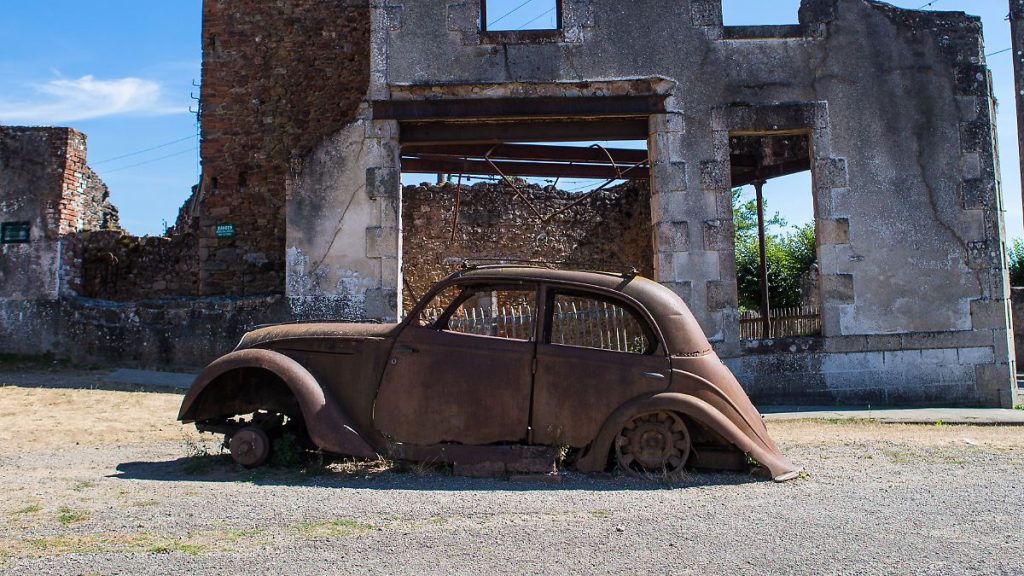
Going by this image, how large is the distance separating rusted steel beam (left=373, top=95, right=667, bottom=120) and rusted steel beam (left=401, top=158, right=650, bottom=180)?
268cm

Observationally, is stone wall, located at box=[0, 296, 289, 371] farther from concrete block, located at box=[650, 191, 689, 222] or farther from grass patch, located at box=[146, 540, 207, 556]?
grass patch, located at box=[146, 540, 207, 556]

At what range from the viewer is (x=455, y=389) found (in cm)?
538

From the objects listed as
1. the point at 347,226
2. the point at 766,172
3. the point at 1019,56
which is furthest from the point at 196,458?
the point at 1019,56

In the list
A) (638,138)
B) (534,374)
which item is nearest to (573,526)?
(534,374)

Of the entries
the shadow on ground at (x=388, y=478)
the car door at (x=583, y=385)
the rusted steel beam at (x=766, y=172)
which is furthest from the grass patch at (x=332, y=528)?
the rusted steel beam at (x=766, y=172)

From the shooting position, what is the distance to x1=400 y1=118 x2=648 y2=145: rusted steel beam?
10.8 meters

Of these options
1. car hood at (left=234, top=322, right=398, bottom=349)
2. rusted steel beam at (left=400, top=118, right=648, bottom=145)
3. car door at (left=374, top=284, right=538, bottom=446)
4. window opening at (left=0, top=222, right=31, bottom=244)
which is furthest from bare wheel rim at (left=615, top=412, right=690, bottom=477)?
window opening at (left=0, top=222, right=31, bottom=244)

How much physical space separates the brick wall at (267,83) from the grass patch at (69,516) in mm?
11203

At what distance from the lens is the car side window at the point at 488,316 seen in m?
5.58

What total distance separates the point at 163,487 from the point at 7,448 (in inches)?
108

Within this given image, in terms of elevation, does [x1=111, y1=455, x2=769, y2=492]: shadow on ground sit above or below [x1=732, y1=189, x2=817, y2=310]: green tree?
below

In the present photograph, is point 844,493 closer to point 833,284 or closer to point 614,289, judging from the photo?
point 614,289

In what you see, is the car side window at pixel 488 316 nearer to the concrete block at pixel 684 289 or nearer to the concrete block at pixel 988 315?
the concrete block at pixel 684 289

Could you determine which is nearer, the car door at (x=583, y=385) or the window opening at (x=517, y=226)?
the car door at (x=583, y=385)
